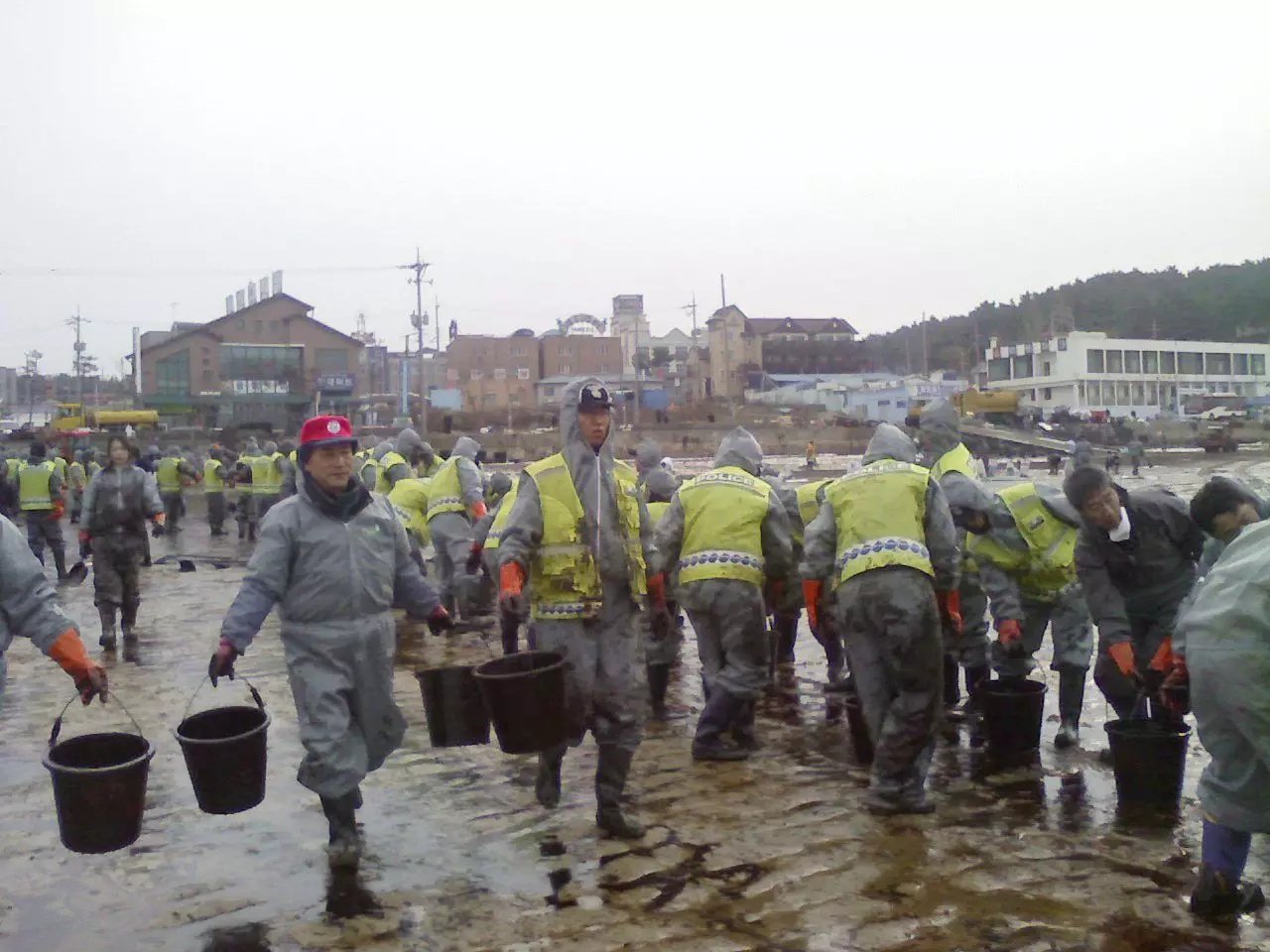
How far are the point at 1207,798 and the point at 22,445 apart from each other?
153 ft

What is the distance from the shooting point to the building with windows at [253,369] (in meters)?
63.2

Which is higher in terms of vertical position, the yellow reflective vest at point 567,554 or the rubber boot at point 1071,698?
the yellow reflective vest at point 567,554

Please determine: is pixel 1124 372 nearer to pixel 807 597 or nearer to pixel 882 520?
pixel 807 597

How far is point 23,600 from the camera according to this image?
416cm

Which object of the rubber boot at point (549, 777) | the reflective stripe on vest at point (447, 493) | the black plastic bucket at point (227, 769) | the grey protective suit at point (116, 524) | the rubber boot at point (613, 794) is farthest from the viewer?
the reflective stripe on vest at point (447, 493)

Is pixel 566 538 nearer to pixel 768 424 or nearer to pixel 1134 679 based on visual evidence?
pixel 1134 679

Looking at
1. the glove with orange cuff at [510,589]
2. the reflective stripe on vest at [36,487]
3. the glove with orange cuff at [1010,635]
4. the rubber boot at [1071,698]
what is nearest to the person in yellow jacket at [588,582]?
the glove with orange cuff at [510,589]

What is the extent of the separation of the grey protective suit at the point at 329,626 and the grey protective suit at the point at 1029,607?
11.1 feet

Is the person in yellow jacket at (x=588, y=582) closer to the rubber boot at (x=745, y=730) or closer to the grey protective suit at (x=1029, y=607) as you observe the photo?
the rubber boot at (x=745, y=730)

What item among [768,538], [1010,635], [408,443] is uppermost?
[408,443]

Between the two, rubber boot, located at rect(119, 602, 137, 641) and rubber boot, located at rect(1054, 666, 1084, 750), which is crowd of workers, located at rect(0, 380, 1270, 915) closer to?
rubber boot, located at rect(1054, 666, 1084, 750)

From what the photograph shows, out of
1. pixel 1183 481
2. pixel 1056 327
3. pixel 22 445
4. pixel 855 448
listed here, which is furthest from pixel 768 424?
pixel 1056 327

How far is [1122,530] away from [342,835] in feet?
12.6

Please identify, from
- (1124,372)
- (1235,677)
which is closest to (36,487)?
(1235,677)
